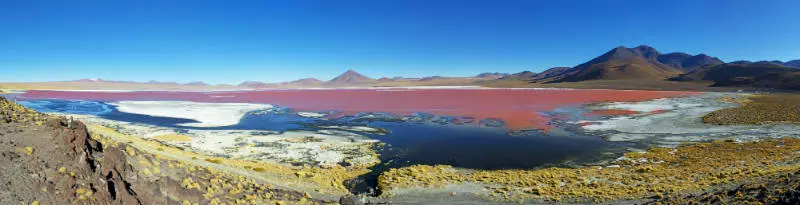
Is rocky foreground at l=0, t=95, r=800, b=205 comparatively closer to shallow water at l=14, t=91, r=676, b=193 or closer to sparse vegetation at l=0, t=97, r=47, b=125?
Result: sparse vegetation at l=0, t=97, r=47, b=125

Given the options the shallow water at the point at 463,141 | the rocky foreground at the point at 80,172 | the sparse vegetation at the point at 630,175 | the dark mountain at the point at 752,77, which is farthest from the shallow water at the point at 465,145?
the dark mountain at the point at 752,77

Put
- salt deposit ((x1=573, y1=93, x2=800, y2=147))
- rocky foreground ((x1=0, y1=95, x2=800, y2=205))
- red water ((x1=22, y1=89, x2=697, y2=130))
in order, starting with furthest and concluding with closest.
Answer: red water ((x1=22, y1=89, x2=697, y2=130)) → salt deposit ((x1=573, y1=93, x2=800, y2=147)) → rocky foreground ((x1=0, y1=95, x2=800, y2=205))

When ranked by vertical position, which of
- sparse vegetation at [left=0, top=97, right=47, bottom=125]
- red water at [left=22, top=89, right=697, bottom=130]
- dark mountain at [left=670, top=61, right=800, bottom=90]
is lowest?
red water at [left=22, top=89, right=697, bottom=130]

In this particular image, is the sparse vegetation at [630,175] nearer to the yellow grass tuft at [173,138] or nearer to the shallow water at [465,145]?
the shallow water at [465,145]

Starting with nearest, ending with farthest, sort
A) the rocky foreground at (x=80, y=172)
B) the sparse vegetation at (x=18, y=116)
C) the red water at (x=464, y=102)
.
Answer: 1. the rocky foreground at (x=80, y=172)
2. the sparse vegetation at (x=18, y=116)
3. the red water at (x=464, y=102)

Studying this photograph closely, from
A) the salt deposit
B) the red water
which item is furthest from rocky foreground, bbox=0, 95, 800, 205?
the red water

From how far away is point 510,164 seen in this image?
1562 cm

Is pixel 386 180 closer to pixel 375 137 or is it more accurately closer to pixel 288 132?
pixel 375 137

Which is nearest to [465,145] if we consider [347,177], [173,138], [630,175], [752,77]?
[347,177]

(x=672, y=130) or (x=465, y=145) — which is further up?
(x=672, y=130)

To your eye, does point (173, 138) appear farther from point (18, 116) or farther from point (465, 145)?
point (465, 145)

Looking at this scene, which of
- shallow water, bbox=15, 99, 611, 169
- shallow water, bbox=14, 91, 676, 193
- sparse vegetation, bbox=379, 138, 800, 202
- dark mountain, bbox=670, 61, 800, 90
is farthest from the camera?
dark mountain, bbox=670, 61, 800, 90

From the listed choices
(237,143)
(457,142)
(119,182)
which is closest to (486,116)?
(457,142)

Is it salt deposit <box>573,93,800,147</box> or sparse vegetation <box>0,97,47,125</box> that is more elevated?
sparse vegetation <box>0,97,47,125</box>
